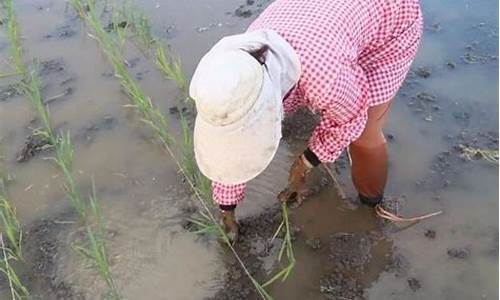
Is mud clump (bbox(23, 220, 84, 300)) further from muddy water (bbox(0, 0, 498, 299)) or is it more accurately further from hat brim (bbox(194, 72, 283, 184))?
hat brim (bbox(194, 72, 283, 184))

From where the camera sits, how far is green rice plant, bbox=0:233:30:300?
2.51 metres

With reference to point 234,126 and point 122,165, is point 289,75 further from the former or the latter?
point 122,165

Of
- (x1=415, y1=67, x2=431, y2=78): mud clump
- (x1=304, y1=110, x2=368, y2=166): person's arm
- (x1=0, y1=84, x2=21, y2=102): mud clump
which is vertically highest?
(x1=304, y1=110, x2=368, y2=166): person's arm

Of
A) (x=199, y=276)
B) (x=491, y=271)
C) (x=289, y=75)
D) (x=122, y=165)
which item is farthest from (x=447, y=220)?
(x=122, y=165)

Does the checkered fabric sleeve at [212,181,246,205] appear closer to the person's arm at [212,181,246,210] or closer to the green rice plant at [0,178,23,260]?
the person's arm at [212,181,246,210]

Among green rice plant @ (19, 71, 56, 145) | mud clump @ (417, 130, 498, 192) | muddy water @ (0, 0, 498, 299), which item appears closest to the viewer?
muddy water @ (0, 0, 498, 299)

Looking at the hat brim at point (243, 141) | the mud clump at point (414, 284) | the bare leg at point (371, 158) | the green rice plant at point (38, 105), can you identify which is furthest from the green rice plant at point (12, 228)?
the mud clump at point (414, 284)

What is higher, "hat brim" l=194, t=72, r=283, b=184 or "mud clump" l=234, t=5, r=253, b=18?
"hat brim" l=194, t=72, r=283, b=184

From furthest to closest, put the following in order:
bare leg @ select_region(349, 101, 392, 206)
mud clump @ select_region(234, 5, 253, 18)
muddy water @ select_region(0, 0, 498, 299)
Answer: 1. mud clump @ select_region(234, 5, 253, 18)
2. muddy water @ select_region(0, 0, 498, 299)
3. bare leg @ select_region(349, 101, 392, 206)

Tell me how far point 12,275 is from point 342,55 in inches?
61.9

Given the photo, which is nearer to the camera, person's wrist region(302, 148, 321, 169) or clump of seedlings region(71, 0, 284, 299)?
person's wrist region(302, 148, 321, 169)

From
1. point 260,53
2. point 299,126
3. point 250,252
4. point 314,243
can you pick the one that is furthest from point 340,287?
point 260,53

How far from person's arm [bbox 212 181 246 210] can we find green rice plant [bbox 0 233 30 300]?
86cm

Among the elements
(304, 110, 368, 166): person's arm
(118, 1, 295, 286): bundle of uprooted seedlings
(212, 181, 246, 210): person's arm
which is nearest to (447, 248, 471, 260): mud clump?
(118, 1, 295, 286): bundle of uprooted seedlings
